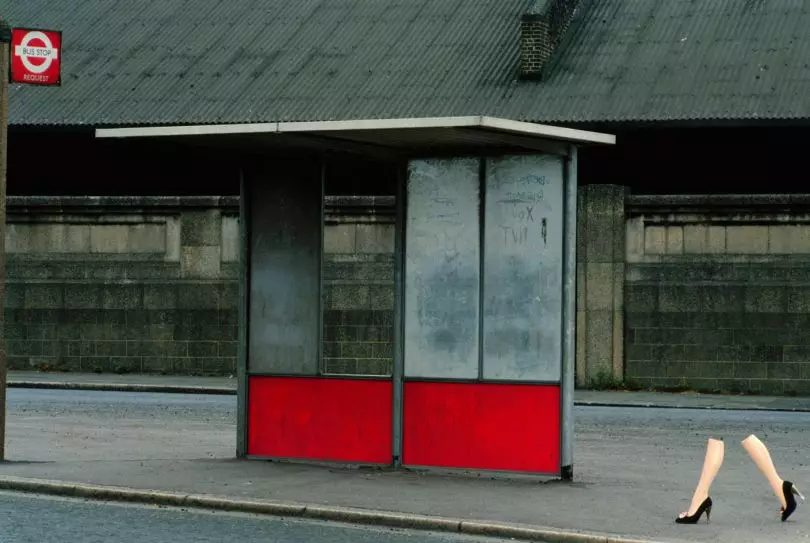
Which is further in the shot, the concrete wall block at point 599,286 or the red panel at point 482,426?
the concrete wall block at point 599,286

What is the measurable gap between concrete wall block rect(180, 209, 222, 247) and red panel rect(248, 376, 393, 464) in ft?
47.0

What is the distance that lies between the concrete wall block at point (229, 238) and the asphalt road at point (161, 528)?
16975mm

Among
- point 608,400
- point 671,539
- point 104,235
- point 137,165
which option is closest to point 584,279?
point 608,400

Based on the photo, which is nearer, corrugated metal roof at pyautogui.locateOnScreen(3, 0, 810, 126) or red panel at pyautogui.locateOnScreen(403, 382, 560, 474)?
red panel at pyautogui.locateOnScreen(403, 382, 560, 474)

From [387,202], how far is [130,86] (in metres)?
10.2

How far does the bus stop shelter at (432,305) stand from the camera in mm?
13938

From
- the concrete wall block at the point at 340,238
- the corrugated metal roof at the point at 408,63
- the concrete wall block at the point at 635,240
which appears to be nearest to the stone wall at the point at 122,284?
the concrete wall block at the point at 340,238

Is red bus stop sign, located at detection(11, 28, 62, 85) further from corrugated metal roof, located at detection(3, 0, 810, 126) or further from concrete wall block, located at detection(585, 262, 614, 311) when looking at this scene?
corrugated metal roof, located at detection(3, 0, 810, 126)

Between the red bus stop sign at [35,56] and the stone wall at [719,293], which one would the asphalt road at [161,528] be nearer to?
the red bus stop sign at [35,56]

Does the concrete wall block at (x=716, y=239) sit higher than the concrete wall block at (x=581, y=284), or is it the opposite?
the concrete wall block at (x=716, y=239)

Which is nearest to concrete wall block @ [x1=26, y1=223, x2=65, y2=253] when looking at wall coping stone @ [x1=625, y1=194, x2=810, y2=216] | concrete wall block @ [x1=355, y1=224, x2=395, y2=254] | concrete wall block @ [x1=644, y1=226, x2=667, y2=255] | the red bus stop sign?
concrete wall block @ [x1=355, y1=224, x2=395, y2=254]

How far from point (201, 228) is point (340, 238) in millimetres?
2690

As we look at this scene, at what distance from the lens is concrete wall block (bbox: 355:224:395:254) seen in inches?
1113

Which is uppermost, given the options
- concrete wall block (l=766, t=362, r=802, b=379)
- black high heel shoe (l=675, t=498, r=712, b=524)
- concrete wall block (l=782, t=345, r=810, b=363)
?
concrete wall block (l=782, t=345, r=810, b=363)
